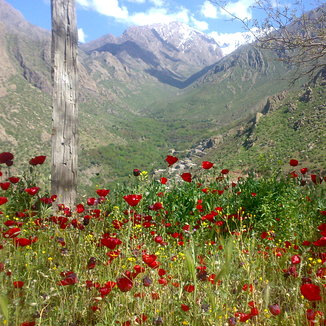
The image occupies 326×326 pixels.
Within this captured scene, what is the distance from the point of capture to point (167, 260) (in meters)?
2.80

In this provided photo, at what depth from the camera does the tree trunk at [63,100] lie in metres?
4.74

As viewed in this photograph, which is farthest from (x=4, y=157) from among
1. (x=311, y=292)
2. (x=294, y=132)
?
(x=294, y=132)

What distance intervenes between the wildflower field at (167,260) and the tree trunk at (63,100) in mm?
410

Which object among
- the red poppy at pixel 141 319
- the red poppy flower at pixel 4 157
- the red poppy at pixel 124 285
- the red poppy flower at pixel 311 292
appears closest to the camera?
the red poppy flower at pixel 311 292

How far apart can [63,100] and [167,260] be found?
124 inches

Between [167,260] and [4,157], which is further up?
[4,157]

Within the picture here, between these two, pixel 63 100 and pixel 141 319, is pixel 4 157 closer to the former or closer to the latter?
pixel 63 100

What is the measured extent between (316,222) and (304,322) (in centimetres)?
267

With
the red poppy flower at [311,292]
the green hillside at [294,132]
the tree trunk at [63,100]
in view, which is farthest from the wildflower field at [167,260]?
the green hillside at [294,132]

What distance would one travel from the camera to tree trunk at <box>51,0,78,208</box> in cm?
474

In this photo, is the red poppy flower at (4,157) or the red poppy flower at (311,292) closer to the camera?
the red poppy flower at (311,292)

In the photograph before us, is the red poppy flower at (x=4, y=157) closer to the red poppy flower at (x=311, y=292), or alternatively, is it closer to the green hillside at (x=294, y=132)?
the red poppy flower at (x=311, y=292)

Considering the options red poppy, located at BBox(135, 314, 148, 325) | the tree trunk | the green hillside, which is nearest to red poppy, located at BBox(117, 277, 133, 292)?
red poppy, located at BBox(135, 314, 148, 325)

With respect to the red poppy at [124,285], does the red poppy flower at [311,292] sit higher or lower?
higher
